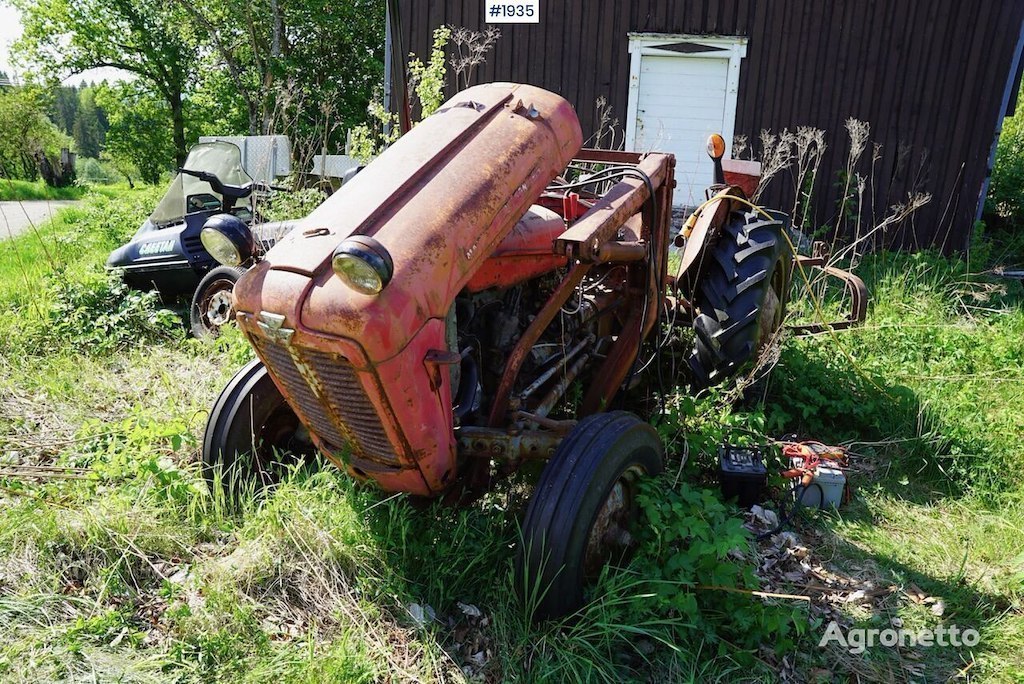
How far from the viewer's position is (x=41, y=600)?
251 cm

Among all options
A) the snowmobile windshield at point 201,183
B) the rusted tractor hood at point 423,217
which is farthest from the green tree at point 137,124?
the rusted tractor hood at point 423,217

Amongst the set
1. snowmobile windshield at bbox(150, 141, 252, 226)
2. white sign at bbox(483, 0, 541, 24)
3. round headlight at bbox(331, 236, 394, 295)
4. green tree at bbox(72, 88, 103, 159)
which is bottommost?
green tree at bbox(72, 88, 103, 159)

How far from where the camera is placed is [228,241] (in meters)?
2.70

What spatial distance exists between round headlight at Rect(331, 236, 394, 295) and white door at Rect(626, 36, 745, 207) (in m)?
7.24

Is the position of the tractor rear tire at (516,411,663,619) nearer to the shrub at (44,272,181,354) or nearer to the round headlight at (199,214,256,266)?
the round headlight at (199,214,256,266)

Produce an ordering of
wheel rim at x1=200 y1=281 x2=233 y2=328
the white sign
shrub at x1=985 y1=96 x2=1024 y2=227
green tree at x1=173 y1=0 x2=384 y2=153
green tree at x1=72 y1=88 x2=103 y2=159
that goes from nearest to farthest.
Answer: wheel rim at x1=200 y1=281 x2=233 y2=328 < the white sign < shrub at x1=985 y1=96 x2=1024 y2=227 < green tree at x1=173 y1=0 x2=384 y2=153 < green tree at x1=72 y1=88 x2=103 y2=159

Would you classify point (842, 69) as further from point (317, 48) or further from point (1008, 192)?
point (317, 48)

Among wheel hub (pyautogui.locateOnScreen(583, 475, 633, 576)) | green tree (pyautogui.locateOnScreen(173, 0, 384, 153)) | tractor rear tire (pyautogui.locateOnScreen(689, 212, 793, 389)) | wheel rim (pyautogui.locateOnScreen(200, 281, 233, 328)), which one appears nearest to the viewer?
wheel hub (pyautogui.locateOnScreen(583, 475, 633, 576))

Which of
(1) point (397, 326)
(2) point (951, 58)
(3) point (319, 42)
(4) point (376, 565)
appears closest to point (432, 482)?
(4) point (376, 565)

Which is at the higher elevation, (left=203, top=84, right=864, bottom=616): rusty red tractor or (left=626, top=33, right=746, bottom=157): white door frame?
(left=626, top=33, right=746, bottom=157): white door frame

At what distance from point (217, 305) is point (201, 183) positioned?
5.43 feet

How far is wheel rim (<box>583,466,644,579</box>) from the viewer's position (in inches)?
100

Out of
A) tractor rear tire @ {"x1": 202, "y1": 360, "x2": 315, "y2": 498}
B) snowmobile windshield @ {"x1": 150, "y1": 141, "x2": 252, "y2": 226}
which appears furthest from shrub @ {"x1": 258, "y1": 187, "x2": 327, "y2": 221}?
tractor rear tire @ {"x1": 202, "y1": 360, "x2": 315, "y2": 498}

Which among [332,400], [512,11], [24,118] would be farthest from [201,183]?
[24,118]
